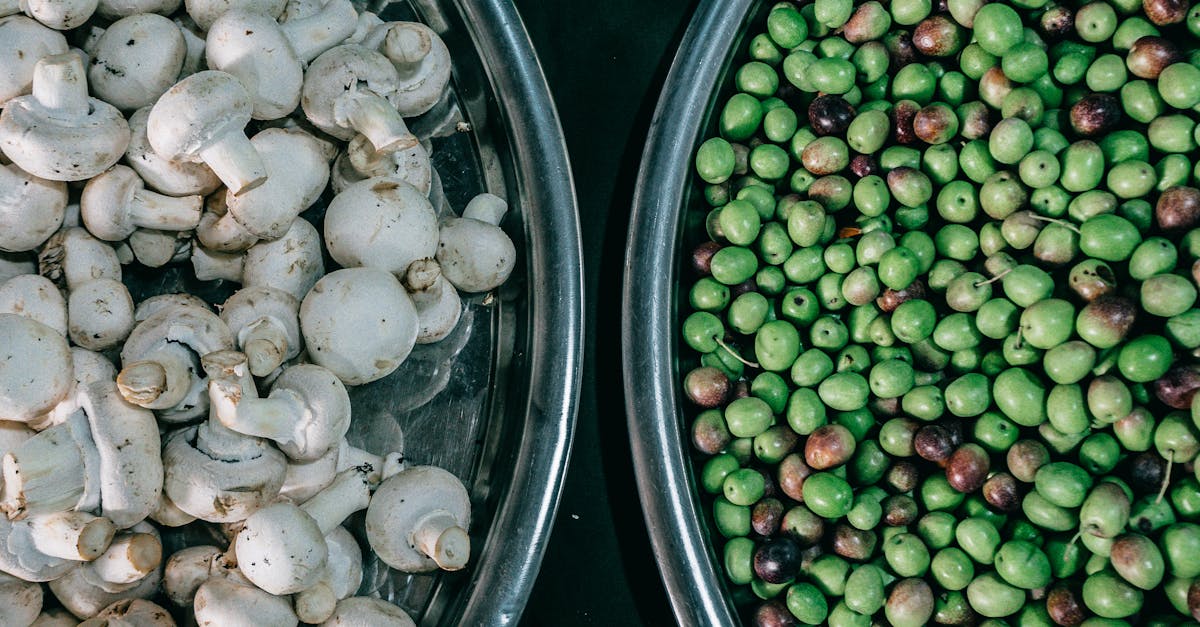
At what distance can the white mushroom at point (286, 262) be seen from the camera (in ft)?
4.41

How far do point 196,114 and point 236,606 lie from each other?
0.63m

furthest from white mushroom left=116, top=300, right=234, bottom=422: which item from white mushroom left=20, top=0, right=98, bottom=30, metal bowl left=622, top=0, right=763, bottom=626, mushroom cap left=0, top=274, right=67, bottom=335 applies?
metal bowl left=622, top=0, right=763, bottom=626

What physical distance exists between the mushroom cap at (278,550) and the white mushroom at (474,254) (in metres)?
0.45

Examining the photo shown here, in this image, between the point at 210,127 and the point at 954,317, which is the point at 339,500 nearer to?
the point at 210,127

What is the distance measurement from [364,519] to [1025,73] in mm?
1233

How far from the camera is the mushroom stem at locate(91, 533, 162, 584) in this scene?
1129 millimetres

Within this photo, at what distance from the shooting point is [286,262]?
1.35m

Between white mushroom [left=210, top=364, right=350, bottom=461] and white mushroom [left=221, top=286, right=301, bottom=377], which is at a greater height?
white mushroom [left=221, top=286, right=301, bottom=377]

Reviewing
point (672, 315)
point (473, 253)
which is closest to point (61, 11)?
point (473, 253)

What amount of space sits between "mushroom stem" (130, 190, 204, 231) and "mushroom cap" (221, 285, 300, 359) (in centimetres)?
13

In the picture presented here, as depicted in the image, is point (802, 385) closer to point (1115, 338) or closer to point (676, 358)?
point (676, 358)

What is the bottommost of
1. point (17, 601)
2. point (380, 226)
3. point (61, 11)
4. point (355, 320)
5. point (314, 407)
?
point (17, 601)

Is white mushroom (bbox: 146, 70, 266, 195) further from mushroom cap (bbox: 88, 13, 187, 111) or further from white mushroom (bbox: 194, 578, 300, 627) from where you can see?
white mushroom (bbox: 194, 578, 300, 627)

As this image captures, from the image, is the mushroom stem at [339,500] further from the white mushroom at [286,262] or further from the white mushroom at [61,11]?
the white mushroom at [61,11]
